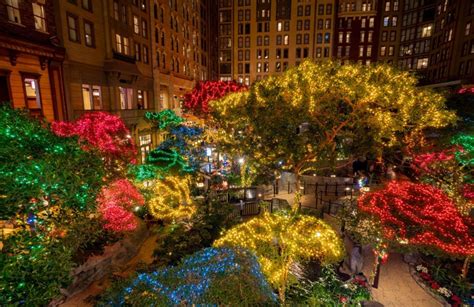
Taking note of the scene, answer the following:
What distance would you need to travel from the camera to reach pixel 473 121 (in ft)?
55.9

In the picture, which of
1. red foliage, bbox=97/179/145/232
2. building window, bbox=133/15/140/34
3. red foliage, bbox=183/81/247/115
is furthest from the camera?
red foliage, bbox=183/81/247/115

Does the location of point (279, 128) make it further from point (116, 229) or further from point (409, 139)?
point (409, 139)

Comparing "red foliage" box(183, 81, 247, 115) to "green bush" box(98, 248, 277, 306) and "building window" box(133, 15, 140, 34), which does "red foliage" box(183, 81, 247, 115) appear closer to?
"building window" box(133, 15, 140, 34)

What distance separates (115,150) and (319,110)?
34.3ft

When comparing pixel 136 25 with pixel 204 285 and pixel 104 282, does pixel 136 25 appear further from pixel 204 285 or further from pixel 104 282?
pixel 204 285

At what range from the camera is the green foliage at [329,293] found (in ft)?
27.7

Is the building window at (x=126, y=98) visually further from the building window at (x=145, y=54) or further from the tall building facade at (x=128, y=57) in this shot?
the building window at (x=145, y=54)

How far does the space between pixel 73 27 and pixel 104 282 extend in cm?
1703

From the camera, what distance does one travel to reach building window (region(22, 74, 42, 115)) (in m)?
14.8

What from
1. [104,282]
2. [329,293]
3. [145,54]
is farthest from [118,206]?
[145,54]

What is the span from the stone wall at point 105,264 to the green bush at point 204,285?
645cm

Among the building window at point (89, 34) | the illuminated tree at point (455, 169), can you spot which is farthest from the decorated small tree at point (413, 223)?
the building window at point (89, 34)

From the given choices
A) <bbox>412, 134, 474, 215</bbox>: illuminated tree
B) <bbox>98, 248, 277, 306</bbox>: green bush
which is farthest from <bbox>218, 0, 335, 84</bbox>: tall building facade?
<bbox>98, 248, 277, 306</bbox>: green bush

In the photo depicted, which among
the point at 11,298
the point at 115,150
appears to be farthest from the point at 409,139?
the point at 11,298
